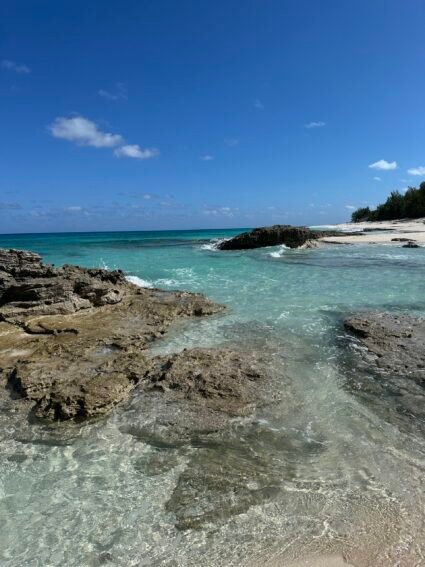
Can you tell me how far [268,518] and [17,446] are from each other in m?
3.54

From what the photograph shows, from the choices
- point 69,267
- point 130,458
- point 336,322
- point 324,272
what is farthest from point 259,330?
point 324,272

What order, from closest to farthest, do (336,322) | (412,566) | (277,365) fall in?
(412,566) → (277,365) → (336,322)

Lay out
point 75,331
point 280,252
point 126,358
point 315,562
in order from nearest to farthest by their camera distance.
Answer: point 315,562, point 126,358, point 75,331, point 280,252

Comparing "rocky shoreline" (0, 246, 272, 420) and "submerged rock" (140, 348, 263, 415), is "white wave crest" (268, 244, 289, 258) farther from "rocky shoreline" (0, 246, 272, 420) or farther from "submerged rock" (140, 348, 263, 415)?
"submerged rock" (140, 348, 263, 415)

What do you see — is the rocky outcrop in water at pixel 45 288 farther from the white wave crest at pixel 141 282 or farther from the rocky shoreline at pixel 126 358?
the white wave crest at pixel 141 282

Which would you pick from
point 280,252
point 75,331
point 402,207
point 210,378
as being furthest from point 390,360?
point 402,207

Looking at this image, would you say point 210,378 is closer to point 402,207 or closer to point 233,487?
point 233,487

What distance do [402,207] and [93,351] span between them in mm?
88630

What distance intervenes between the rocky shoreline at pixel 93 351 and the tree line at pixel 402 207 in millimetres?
75592

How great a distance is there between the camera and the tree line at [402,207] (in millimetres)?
76125

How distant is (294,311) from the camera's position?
12.3 metres

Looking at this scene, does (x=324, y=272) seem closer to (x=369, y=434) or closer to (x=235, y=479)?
(x=369, y=434)

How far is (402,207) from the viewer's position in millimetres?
84062

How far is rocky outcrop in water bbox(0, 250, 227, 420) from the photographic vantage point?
6707 mm
